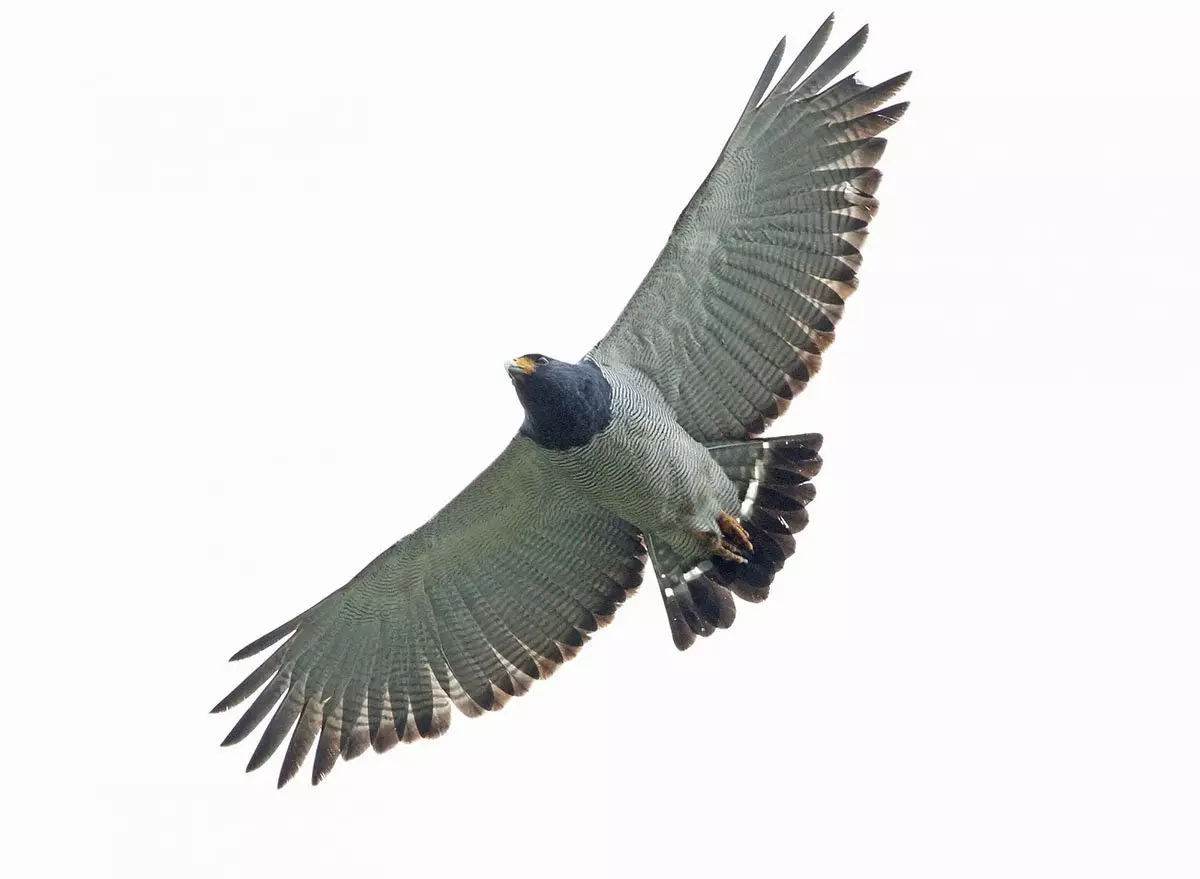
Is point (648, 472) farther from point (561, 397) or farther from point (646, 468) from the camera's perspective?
point (561, 397)

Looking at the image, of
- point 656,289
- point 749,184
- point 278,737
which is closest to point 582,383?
point 656,289

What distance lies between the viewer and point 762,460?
45.8 feet

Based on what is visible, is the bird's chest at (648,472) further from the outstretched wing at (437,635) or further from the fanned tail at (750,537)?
the outstretched wing at (437,635)

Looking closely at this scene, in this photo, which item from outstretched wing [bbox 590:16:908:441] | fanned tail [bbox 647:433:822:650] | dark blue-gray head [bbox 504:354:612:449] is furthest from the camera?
fanned tail [bbox 647:433:822:650]

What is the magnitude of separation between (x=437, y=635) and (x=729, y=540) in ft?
7.74

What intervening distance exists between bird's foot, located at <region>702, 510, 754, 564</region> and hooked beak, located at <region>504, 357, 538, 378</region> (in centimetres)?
197

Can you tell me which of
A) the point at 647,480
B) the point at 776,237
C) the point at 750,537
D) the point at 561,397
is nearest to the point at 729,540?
the point at 750,537

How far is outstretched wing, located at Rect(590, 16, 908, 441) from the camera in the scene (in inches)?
525

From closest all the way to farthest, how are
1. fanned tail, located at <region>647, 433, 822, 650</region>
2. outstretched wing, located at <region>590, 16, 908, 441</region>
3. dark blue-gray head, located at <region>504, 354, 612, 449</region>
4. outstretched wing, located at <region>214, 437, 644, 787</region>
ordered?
1. dark blue-gray head, located at <region>504, 354, 612, 449</region>
2. outstretched wing, located at <region>590, 16, 908, 441</region>
3. fanned tail, located at <region>647, 433, 822, 650</region>
4. outstretched wing, located at <region>214, 437, 644, 787</region>

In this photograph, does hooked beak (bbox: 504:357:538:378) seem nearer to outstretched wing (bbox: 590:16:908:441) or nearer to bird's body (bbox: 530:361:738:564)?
bird's body (bbox: 530:361:738:564)

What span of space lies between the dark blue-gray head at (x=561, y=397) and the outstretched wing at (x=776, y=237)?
627mm

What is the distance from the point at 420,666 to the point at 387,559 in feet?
3.34

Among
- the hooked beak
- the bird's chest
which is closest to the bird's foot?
the bird's chest

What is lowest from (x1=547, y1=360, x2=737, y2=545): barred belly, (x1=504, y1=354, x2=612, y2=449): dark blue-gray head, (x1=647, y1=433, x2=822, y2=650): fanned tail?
(x1=647, y1=433, x2=822, y2=650): fanned tail
